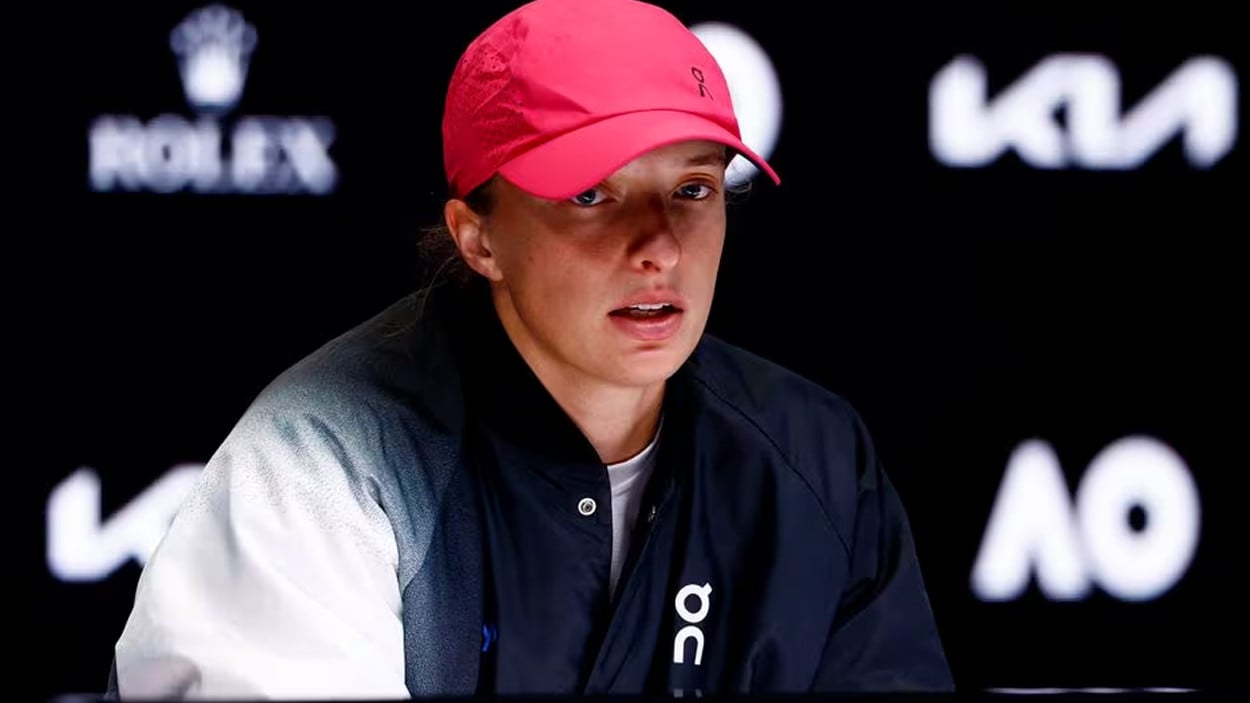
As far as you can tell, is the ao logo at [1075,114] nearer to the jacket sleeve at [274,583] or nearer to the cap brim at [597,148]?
the cap brim at [597,148]

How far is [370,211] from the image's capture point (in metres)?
2.12

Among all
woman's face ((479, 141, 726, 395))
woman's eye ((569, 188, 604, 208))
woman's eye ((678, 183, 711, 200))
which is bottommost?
woman's face ((479, 141, 726, 395))

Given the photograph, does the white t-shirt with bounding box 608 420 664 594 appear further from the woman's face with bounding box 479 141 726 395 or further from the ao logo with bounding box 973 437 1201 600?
the ao logo with bounding box 973 437 1201 600

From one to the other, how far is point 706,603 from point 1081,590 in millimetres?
764

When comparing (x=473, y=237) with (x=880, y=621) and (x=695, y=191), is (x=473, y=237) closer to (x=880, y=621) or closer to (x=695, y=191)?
(x=695, y=191)

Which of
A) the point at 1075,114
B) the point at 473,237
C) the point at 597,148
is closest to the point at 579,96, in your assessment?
the point at 597,148

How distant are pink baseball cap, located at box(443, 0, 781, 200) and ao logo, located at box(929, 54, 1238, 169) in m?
0.66

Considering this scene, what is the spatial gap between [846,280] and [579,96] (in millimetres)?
752

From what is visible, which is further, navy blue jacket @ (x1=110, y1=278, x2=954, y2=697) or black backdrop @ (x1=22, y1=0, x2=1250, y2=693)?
black backdrop @ (x1=22, y1=0, x2=1250, y2=693)

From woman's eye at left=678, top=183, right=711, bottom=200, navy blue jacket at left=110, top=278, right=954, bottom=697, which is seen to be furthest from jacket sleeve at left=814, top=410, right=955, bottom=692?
woman's eye at left=678, top=183, right=711, bottom=200

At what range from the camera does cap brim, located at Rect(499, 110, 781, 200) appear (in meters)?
1.44

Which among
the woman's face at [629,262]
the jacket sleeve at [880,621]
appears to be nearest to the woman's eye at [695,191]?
the woman's face at [629,262]

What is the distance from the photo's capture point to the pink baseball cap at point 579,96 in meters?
1.46

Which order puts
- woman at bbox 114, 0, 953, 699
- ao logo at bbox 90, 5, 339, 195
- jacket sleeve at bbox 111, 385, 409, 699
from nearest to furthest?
1. jacket sleeve at bbox 111, 385, 409, 699
2. woman at bbox 114, 0, 953, 699
3. ao logo at bbox 90, 5, 339, 195
